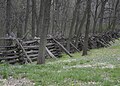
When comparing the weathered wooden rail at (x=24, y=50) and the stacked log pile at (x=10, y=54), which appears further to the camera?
the weathered wooden rail at (x=24, y=50)

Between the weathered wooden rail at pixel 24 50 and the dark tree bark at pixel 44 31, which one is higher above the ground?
the dark tree bark at pixel 44 31

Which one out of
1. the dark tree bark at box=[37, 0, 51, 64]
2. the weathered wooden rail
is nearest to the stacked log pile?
the weathered wooden rail

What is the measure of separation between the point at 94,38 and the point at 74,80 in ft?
88.0

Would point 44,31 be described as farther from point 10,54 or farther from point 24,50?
point 10,54

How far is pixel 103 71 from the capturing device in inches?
452

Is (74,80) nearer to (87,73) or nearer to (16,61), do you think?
(87,73)

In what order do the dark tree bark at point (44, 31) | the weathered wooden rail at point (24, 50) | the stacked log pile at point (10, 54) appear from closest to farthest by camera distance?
1. the dark tree bark at point (44, 31)
2. the stacked log pile at point (10, 54)
3. the weathered wooden rail at point (24, 50)

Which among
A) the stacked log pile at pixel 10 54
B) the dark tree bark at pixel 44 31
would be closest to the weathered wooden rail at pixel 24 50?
the stacked log pile at pixel 10 54

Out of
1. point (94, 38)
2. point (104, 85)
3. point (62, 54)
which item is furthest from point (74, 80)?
point (94, 38)

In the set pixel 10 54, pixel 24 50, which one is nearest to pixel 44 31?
pixel 24 50

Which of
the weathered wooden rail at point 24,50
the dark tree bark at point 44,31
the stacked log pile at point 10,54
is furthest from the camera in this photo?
the weathered wooden rail at point 24,50

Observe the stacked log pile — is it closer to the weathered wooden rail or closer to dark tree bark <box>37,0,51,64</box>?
the weathered wooden rail

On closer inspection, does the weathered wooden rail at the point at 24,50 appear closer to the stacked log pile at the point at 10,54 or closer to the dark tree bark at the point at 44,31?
the stacked log pile at the point at 10,54

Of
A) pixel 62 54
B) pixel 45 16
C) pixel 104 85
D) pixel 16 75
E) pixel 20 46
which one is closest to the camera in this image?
pixel 104 85
